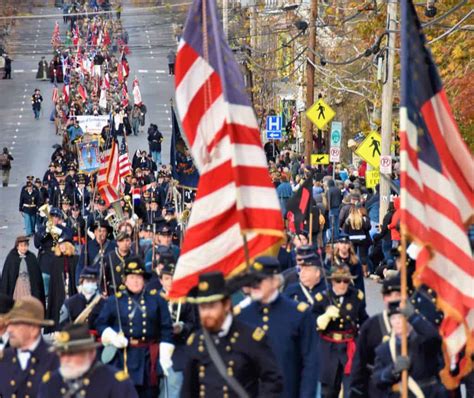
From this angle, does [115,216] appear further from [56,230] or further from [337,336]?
[337,336]

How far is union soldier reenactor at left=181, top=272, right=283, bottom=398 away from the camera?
11188 mm

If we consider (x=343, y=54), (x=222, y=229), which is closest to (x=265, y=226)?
(x=222, y=229)

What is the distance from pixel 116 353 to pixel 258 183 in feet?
11.5

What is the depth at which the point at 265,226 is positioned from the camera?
42.1ft

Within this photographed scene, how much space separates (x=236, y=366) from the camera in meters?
11.3

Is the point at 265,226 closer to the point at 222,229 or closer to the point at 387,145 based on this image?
the point at 222,229

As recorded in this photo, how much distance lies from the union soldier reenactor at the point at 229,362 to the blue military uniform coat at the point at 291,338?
2.27 meters

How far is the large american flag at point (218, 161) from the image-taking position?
12.9 metres

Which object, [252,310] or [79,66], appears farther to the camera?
[79,66]

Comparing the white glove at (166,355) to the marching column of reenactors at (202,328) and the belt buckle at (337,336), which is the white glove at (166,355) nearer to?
the marching column of reenactors at (202,328)

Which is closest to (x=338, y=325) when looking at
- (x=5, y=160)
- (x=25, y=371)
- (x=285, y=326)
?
(x=285, y=326)

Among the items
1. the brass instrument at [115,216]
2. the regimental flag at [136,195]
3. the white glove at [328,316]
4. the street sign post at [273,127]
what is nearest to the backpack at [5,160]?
the street sign post at [273,127]

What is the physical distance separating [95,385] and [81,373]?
0.14 meters

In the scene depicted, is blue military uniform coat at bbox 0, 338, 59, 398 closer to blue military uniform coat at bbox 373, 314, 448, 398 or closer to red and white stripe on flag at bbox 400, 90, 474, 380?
blue military uniform coat at bbox 373, 314, 448, 398
